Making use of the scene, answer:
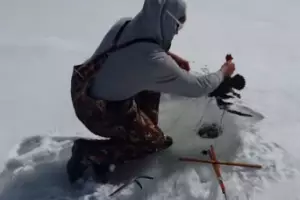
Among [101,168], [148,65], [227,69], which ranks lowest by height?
[101,168]

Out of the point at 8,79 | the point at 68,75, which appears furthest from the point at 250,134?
the point at 8,79

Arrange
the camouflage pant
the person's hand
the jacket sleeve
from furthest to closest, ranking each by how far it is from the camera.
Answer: the person's hand < the camouflage pant < the jacket sleeve

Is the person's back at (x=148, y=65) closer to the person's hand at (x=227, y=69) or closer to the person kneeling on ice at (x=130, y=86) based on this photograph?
the person kneeling on ice at (x=130, y=86)

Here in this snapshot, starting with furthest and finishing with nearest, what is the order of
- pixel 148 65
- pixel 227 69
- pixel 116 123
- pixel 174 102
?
pixel 174 102, pixel 227 69, pixel 116 123, pixel 148 65

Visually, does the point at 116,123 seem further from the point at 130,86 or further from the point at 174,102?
the point at 174,102

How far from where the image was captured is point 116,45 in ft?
5.75

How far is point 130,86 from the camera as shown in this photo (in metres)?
1.74

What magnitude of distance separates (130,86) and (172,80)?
0.45 ft

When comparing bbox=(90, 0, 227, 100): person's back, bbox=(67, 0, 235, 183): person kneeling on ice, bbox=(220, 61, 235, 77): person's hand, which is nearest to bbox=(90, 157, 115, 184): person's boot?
bbox=(67, 0, 235, 183): person kneeling on ice

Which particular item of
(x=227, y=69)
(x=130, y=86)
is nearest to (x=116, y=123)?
(x=130, y=86)

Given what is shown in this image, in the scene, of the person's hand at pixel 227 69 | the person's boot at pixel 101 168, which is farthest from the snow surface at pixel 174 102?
the person's hand at pixel 227 69

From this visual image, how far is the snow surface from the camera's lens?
189 centimetres

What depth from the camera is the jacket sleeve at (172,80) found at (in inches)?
66.7

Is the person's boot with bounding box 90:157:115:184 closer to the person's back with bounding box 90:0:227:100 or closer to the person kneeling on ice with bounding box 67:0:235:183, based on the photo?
the person kneeling on ice with bounding box 67:0:235:183
